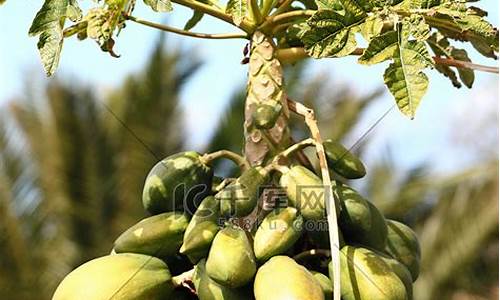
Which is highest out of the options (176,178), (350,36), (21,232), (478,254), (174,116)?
(350,36)

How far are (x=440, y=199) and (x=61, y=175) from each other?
10.1 ft

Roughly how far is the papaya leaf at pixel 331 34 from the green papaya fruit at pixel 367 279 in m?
0.31

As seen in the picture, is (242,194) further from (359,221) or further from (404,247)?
(404,247)

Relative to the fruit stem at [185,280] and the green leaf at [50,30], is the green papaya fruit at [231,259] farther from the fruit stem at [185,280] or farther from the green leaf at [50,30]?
the green leaf at [50,30]

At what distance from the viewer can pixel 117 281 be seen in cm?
110

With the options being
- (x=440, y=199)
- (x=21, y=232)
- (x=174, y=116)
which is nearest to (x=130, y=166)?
(x=174, y=116)

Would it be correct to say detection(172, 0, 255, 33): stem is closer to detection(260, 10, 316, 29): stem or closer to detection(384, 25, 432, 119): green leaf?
detection(260, 10, 316, 29): stem

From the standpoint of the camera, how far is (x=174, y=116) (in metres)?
5.48

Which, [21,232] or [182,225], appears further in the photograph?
[21,232]

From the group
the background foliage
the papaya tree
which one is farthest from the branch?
the background foliage

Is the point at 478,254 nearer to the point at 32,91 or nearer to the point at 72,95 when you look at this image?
the point at 72,95

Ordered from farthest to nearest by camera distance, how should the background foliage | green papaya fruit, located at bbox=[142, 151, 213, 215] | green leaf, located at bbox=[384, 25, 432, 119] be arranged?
the background foliage
green papaya fruit, located at bbox=[142, 151, 213, 215]
green leaf, located at bbox=[384, 25, 432, 119]

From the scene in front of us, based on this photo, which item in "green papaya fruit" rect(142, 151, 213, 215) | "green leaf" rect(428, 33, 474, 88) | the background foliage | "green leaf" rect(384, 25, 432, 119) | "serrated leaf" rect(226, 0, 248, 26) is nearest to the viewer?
"green leaf" rect(384, 25, 432, 119)

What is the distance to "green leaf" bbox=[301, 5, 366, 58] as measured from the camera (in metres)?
1.06
